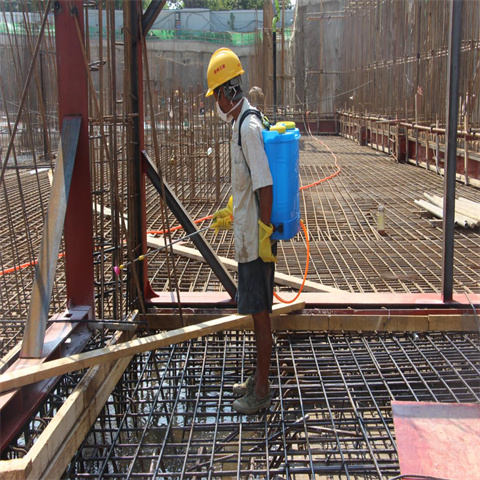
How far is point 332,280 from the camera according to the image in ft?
17.7

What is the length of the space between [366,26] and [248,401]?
1672 centimetres

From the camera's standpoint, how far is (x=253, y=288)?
327cm

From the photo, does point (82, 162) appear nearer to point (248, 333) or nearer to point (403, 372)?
point (248, 333)

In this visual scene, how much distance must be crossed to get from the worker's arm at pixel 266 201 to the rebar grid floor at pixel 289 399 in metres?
0.99

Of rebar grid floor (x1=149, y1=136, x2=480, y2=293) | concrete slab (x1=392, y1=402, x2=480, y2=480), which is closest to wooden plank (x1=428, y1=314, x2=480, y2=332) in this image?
rebar grid floor (x1=149, y1=136, x2=480, y2=293)

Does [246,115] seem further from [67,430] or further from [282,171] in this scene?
[67,430]

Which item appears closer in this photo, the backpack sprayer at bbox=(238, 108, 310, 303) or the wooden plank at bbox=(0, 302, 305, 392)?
the wooden plank at bbox=(0, 302, 305, 392)

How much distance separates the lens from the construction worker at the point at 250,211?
10.0 ft

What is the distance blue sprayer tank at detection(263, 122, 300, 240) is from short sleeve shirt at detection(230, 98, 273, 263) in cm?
7

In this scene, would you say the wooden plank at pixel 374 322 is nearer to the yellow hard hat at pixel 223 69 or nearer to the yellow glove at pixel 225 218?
the yellow glove at pixel 225 218

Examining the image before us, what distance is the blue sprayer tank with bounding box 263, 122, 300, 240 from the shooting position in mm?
3098

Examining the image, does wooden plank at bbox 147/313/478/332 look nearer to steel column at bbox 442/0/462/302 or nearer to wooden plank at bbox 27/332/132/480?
steel column at bbox 442/0/462/302

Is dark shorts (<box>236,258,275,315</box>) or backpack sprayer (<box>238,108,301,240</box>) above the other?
backpack sprayer (<box>238,108,301,240</box>)

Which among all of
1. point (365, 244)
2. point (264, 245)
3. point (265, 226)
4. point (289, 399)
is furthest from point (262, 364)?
point (365, 244)
